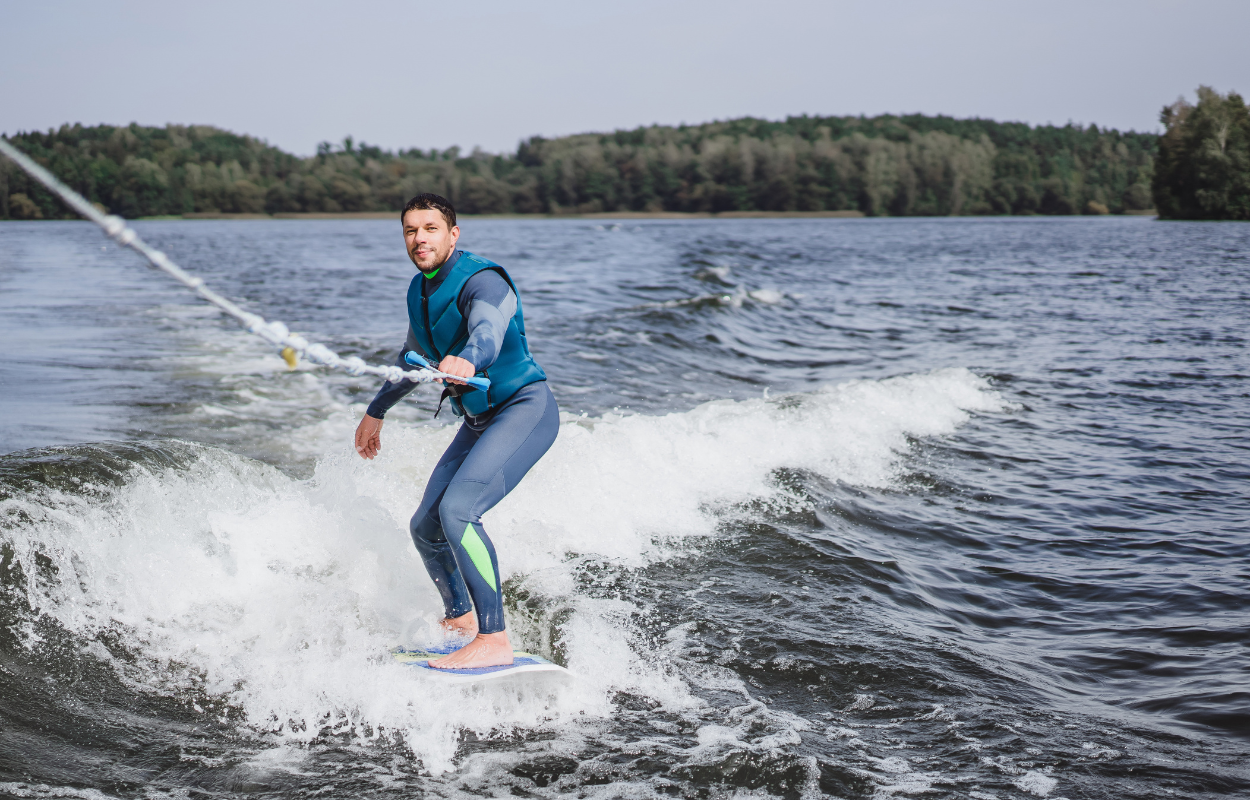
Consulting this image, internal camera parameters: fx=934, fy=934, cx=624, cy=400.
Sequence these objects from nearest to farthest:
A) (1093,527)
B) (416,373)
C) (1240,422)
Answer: (416,373)
(1093,527)
(1240,422)

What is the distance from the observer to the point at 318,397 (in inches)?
465

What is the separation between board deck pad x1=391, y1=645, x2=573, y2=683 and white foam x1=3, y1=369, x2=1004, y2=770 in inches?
3.5

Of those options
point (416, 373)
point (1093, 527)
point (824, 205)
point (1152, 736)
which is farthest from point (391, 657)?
point (824, 205)

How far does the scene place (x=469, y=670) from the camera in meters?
4.44

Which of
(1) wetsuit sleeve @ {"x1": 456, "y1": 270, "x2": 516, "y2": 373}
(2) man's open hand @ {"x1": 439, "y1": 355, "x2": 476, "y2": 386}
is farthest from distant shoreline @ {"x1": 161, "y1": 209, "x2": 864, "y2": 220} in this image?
(2) man's open hand @ {"x1": 439, "y1": 355, "x2": 476, "y2": 386}

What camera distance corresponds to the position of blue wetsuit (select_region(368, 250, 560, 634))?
14.4 feet

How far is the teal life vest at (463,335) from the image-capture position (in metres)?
4.49

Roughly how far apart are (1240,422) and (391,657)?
11.3m

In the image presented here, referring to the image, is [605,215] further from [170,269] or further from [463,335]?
→ [170,269]

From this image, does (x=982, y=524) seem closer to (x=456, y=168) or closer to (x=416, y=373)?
(x=416, y=373)

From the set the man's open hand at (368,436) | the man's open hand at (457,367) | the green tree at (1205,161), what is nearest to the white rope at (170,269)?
the man's open hand at (457,367)

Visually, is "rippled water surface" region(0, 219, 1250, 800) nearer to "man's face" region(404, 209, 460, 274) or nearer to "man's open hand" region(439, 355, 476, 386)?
"man's open hand" region(439, 355, 476, 386)

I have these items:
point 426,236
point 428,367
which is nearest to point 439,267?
point 426,236

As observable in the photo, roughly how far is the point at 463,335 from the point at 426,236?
19.6 inches
